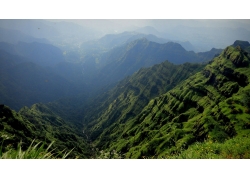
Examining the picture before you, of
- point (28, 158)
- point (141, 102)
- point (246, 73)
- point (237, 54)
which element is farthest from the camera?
point (141, 102)

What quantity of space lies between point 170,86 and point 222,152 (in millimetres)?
194068

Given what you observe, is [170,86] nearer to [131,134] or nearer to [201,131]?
[131,134]

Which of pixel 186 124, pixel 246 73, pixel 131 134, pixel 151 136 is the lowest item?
pixel 131 134

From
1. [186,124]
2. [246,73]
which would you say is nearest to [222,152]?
[186,124]

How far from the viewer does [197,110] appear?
9625 cm

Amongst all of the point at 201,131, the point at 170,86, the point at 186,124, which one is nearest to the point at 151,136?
the point at 186,124

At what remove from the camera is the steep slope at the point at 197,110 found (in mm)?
68438

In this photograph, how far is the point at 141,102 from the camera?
182 m

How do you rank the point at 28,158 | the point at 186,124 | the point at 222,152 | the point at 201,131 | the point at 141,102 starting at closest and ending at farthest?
1. the point at 28,158
2. the point at 222,152
3. the point at 201,131
4. the point at 186,124
5. the point at 141,102

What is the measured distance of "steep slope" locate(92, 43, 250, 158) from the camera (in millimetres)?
68438
